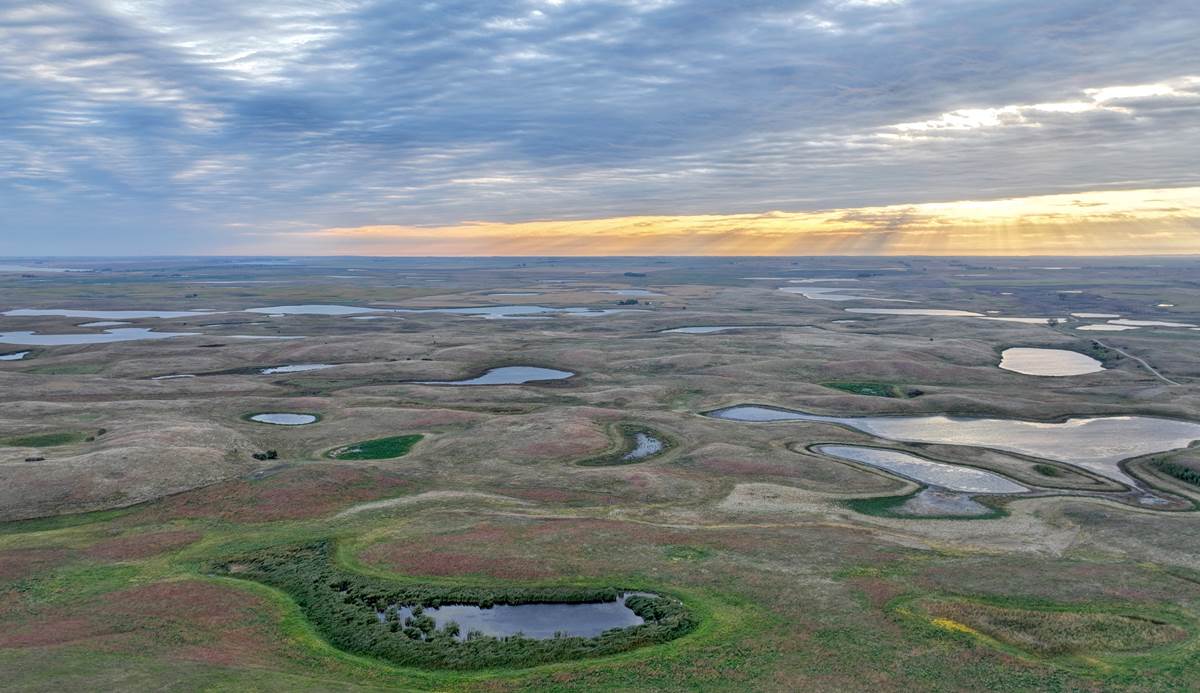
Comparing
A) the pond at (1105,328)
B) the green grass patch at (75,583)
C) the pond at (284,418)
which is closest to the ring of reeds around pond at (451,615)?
the green grass patch at (75,583)

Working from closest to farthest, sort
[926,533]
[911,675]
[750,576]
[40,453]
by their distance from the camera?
[911,675] → [750,576] → [926,533] → [40,453]

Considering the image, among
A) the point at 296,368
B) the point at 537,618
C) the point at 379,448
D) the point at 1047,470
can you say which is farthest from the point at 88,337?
the point at 1047,470

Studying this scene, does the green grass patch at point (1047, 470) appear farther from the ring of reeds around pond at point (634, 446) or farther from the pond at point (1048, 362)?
the pond at point (1048, 362)

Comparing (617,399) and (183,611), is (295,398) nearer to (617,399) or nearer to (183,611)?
(617,399)

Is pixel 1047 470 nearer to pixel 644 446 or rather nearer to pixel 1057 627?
pixel 1057 627

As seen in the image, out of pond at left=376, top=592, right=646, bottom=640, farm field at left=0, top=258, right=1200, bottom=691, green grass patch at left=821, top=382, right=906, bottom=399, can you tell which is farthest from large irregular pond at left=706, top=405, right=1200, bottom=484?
pond at left=376, top=592, right=646, bottom=640

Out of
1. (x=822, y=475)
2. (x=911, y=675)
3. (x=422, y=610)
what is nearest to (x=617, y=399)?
(x=822, y=475)
